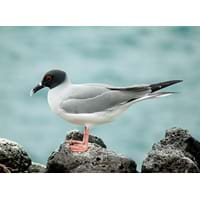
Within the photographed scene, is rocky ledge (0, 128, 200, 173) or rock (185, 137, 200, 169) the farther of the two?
rock (185, 137, 200, 169)

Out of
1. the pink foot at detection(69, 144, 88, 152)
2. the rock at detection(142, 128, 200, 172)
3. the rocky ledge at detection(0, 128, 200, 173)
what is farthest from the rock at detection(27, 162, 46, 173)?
the rock at detection(142, 128, 200, 172)

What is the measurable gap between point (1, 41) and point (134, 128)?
2.36 ft

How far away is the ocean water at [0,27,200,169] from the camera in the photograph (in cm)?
293

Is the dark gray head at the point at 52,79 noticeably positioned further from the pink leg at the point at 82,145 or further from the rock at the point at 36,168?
the rock at the point at 36,168

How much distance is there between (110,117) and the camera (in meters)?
2.87

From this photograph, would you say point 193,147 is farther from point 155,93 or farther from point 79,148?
point 79,148

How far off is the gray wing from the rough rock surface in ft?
0.62

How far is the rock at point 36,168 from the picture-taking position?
115 inches

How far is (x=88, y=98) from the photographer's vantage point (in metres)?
2.83

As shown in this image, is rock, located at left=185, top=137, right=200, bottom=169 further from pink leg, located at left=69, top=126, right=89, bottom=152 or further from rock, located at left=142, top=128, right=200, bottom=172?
pink leg, located at left=69, top=126, right=89, bottom=152
